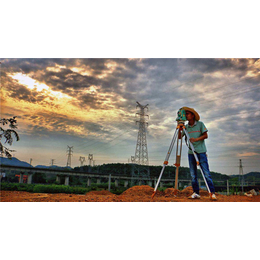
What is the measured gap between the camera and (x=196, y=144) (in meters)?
4.48

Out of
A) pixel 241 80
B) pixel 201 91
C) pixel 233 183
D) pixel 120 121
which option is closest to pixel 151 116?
pixel 120 121

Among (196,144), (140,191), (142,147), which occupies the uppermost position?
(142,147)

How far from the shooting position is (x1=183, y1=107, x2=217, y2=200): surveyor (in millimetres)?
4336

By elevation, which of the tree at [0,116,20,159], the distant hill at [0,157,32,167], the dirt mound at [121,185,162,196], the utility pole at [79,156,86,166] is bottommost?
the dirt mound at [121,185,162,196]

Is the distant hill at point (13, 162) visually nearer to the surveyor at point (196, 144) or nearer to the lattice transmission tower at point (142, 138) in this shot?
the lattice transmission tower at point (142, 138)

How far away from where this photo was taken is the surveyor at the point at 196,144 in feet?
14.2

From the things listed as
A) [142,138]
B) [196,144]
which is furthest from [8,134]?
[196,144]

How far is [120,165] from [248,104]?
4.12 meters

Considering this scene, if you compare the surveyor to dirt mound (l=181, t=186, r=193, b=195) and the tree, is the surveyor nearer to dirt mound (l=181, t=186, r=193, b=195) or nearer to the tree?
dirt mound (l=181, t=186, r=193, b=195)

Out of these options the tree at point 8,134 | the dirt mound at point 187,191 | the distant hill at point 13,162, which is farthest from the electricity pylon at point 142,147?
the tree at point 8,134

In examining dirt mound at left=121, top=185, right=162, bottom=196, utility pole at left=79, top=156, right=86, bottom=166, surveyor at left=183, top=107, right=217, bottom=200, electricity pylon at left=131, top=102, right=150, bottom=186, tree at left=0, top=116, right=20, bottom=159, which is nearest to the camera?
surveyor at left=183, top=107, right=217, bottom=200

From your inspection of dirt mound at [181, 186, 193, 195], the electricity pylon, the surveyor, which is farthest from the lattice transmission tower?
the surveyor

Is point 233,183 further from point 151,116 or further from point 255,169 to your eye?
point 151,116

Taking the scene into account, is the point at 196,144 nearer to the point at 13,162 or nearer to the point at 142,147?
the point at 142,147
